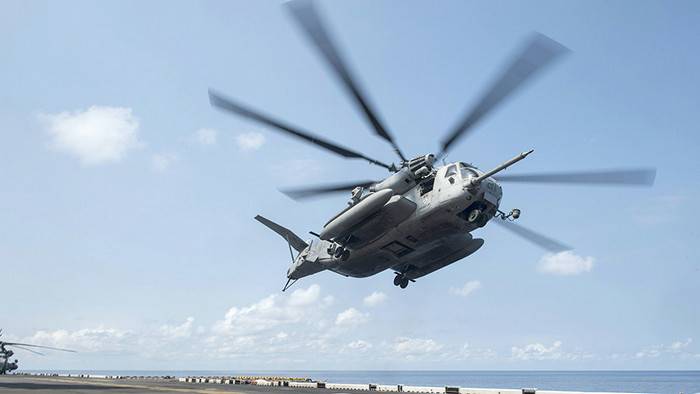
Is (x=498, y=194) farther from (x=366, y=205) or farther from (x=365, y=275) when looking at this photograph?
(x=365, y=275)

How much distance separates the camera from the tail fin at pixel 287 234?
35.2m

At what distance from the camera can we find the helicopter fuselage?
24.0 metres

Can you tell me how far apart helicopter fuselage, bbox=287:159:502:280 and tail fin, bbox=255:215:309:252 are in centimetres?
411

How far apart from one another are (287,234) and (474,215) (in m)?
15.4

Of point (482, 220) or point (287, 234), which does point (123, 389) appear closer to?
point (287, 234)

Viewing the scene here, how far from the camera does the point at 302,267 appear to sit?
33.7 metres

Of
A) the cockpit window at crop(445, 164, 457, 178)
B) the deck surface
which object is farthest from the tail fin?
the cockpit window at crop(445, 164, 457, 178)

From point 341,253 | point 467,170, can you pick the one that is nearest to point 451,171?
point 467,170

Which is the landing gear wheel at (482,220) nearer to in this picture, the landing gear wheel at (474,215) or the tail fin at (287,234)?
the landing gear wheel at (474,215)

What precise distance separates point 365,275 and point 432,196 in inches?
366

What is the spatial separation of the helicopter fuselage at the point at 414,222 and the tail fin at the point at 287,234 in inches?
162

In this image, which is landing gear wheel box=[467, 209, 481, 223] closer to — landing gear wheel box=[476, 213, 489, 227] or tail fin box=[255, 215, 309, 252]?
landing gear wheel box=[476, 213, 489, 227]

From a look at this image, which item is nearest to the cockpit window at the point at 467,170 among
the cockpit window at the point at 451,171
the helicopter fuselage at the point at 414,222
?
the helicopter fuselage at the point at 414,222

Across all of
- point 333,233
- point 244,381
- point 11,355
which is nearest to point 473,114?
point 333,233
